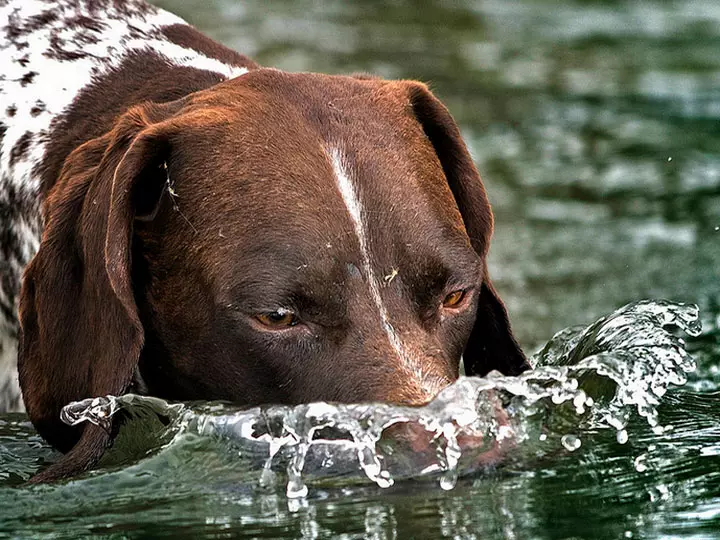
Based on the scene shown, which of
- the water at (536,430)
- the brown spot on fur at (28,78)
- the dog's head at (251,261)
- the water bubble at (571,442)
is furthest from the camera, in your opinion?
the brown spot on fur at (28,78)

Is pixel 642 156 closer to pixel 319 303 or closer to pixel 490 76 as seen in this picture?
pixel 490 76

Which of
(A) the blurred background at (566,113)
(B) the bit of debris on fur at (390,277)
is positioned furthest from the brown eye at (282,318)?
(A) the blurred background at (566,113)

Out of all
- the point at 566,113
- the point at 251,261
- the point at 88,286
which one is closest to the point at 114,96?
the point at 88,286

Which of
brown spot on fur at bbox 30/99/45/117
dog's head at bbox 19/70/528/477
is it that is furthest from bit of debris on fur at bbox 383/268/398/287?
brown spot on fur at bbox 30/99/45/117

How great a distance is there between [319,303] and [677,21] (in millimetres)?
10693

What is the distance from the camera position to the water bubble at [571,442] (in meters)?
4.89

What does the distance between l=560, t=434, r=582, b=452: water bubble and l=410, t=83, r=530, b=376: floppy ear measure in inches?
18.1

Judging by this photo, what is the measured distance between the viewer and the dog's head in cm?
451

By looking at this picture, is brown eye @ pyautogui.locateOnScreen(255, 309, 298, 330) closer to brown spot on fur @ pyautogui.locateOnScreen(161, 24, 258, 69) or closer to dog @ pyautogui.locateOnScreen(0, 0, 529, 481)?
dog @ pyautogui.locateOnScreen(0, 0, 529, 481)

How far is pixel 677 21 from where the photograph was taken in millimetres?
14523

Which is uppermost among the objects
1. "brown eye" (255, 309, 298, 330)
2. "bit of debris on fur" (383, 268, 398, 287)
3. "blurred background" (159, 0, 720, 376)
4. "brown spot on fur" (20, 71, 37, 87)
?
"brown spot on fur" (20, 71, 37, 87)

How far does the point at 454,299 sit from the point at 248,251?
61 cm

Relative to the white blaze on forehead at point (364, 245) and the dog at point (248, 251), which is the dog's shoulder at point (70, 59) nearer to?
the dog at point (248, 251)

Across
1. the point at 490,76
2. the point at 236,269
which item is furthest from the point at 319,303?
the point at 490,76
